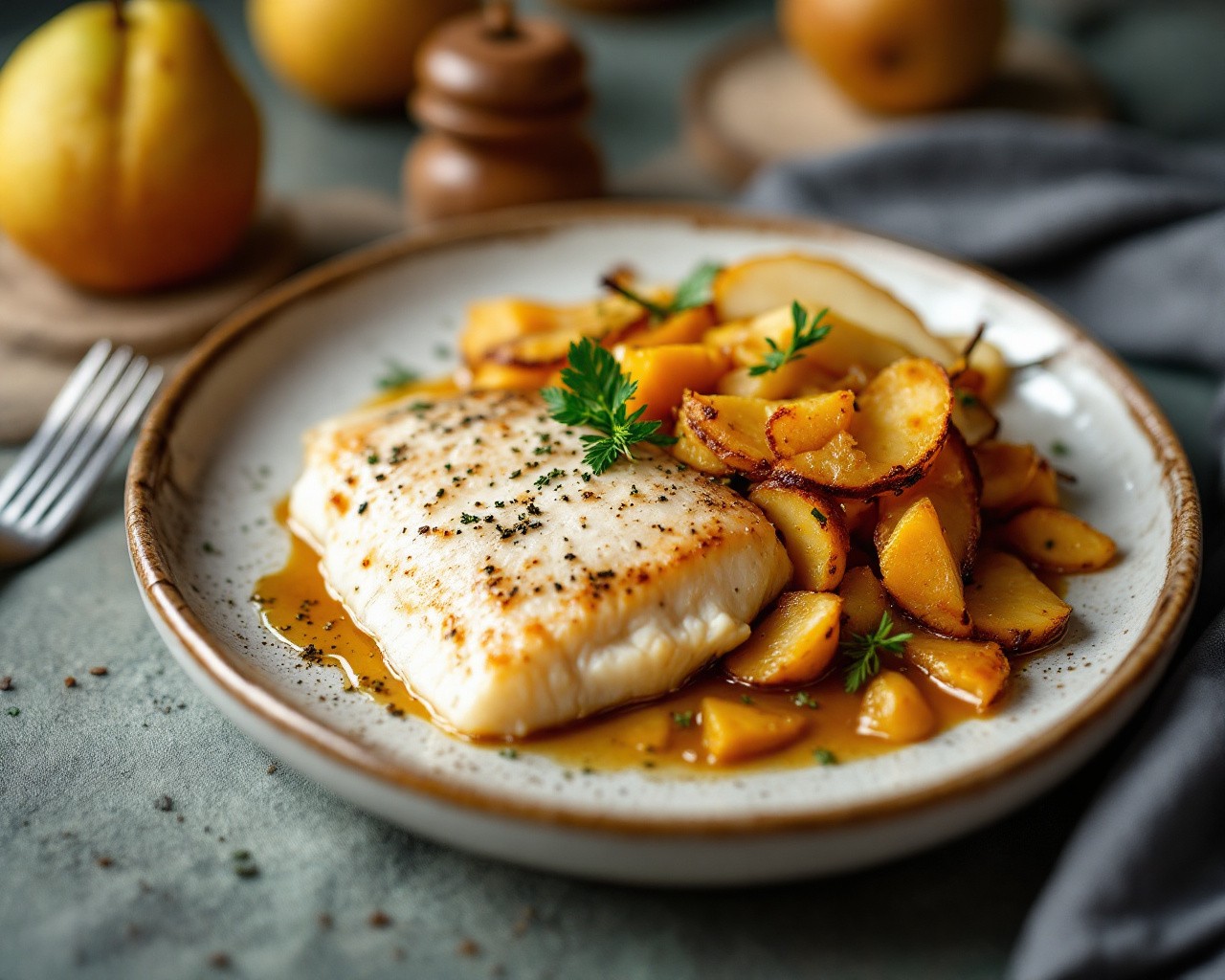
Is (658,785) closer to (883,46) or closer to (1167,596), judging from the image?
(1167,596)

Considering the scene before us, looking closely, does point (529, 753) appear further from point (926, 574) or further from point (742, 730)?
point (926, 574)

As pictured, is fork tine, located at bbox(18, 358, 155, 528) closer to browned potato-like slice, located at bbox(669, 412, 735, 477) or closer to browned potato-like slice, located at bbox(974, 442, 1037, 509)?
browned potato-like slice, located at bbox(669, 412, 735, 477)

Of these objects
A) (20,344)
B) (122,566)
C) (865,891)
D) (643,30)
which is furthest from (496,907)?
(643,30)

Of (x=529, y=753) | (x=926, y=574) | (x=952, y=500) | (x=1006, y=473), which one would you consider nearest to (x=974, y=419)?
(x=1006, y=473)

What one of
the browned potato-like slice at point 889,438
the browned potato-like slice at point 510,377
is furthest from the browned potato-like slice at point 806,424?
the browned potato-like slice at point 510,377

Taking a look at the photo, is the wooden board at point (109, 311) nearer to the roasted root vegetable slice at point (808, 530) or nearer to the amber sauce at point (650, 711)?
the amber sauce at point (650, 711)

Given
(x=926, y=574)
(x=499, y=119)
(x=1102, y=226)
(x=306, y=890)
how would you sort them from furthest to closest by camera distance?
(x=499, y=119) < (x=1102, y=226) < (x=926, y=574) < (x=306, y=890)
